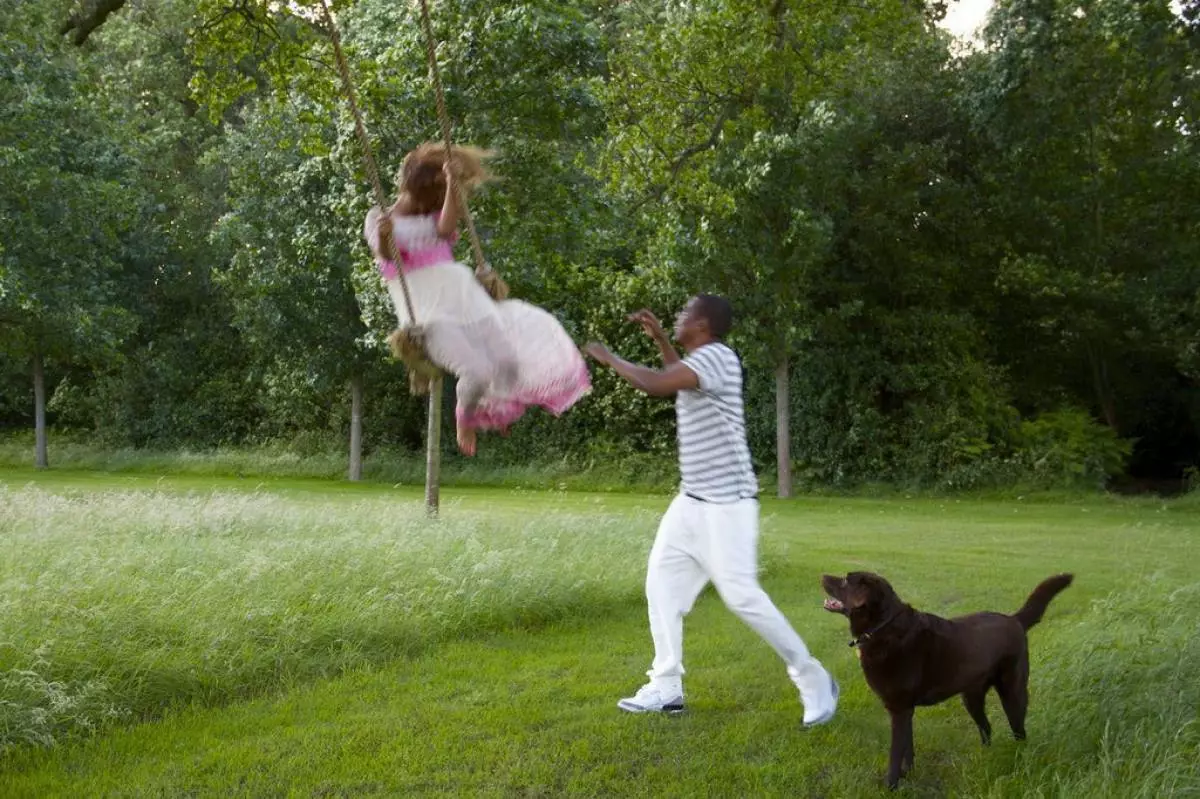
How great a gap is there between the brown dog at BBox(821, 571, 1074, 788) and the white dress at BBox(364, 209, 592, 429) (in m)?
1.61

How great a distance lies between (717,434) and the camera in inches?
208

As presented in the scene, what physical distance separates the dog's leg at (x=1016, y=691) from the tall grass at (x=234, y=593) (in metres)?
3.53

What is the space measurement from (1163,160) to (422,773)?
1800cm

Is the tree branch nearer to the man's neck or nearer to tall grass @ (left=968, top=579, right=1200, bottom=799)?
the man's neck

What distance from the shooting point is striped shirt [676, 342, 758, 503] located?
5.27 metres

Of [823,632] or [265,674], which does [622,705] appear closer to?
[265,674]

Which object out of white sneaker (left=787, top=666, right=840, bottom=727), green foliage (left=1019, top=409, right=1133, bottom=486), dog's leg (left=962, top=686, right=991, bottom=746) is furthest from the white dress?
green foliage (left=1019, top=409, right=1133, bottom=486)

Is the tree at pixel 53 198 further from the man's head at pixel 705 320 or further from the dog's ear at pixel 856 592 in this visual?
the dog's ear at pixel 856 592

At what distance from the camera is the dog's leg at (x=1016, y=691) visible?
4906 mm

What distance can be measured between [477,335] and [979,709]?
2.79m

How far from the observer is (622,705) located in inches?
227

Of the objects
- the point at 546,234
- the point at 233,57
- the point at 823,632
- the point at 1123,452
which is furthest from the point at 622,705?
the point at 1123,452

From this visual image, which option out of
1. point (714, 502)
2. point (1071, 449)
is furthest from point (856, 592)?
point (1071, 449)

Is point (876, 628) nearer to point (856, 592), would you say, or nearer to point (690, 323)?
point (856, 592)
